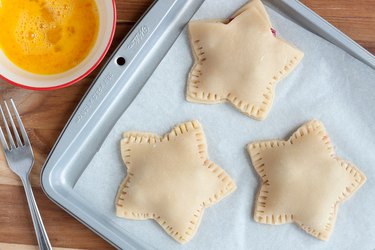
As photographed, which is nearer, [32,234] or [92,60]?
[92,60]

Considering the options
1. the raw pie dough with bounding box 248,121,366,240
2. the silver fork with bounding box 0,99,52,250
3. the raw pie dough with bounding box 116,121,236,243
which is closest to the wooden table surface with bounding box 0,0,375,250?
the silver fork with bounding box 0,99,52,250

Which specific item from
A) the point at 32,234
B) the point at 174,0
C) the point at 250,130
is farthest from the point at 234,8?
the point at 32,234

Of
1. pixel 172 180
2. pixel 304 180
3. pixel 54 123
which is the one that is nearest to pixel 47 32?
pixel 54 123

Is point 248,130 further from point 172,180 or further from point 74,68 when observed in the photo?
point 74,68

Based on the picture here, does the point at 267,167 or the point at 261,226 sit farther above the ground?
the point at 267,167

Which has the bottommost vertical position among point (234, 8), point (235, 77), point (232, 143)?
point (232, 143)

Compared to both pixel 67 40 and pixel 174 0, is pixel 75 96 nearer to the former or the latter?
pixel 67 40

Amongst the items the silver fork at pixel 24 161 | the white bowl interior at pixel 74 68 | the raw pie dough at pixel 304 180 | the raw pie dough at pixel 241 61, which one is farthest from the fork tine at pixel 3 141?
the raw pie dough at pixel 304 180
